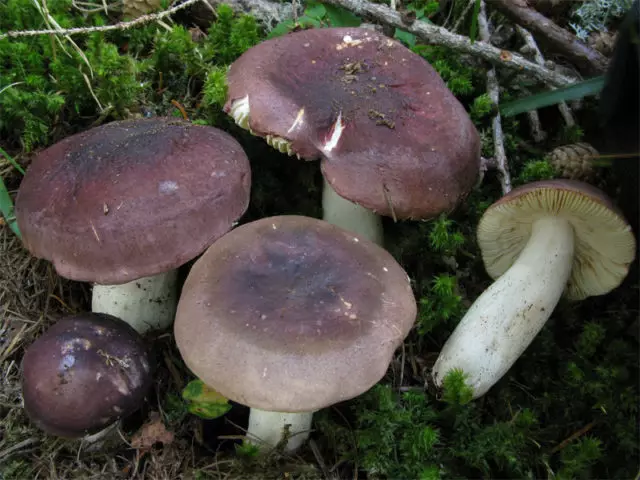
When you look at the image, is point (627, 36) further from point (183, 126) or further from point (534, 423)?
point (183, 126)

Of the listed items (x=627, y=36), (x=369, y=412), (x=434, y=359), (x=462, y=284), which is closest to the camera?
(x=627, y=36)

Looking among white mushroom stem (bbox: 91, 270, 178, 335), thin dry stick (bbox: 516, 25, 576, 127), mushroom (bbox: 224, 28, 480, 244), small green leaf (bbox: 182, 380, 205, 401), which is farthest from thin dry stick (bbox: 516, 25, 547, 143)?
small green leaf (bbox: 182, 380, 205, 401)

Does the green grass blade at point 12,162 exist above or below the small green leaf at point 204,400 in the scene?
above

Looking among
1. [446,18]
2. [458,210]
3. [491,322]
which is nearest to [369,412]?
[491,322]

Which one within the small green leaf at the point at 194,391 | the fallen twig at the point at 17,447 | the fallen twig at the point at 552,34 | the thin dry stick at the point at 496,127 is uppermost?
the fallen twig at the point at 552,34

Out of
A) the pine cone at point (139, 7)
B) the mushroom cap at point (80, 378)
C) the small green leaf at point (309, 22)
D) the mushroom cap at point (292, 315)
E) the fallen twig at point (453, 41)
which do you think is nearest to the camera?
the mushroom cap at point (292, 315)

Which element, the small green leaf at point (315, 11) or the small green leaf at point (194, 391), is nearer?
the small green leaf at point (194, 391)

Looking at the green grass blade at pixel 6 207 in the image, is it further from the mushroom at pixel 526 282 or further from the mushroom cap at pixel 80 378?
the mushroom at pixel 526 282

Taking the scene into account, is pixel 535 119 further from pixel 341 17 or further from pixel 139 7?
pixel 139 7

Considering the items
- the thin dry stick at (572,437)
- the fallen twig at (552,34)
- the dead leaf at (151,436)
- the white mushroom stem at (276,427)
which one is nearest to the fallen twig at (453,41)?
the fallen twig at (552,34)
